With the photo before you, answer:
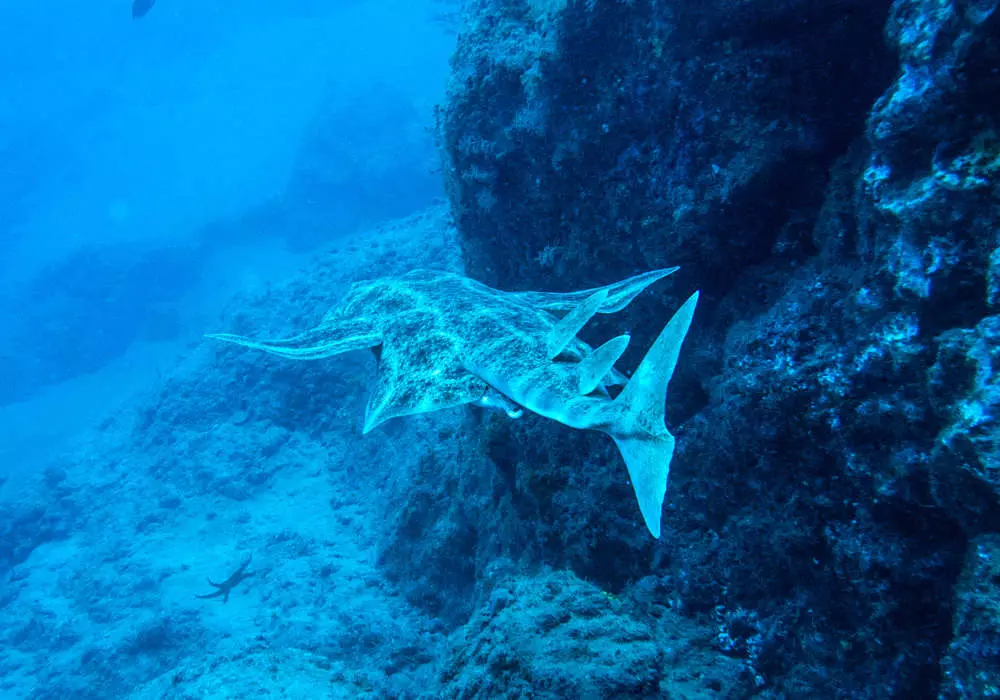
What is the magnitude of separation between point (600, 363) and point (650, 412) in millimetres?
500

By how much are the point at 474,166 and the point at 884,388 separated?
5.08 metres

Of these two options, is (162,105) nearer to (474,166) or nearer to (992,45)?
(474,166)

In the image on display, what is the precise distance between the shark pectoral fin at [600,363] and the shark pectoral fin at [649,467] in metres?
0.44

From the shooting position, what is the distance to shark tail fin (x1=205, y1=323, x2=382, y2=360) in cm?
503

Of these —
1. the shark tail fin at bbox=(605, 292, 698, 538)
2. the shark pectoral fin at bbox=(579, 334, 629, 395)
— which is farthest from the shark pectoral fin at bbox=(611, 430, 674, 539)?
the shark pectoral fin at bbox=(579, 334, 629, 395)

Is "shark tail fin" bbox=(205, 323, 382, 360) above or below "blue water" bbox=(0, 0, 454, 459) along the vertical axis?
below

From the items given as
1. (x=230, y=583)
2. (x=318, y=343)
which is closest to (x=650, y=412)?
(x=318, y=343)

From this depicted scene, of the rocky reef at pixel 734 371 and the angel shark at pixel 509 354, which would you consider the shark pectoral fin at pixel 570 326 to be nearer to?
the angel shark at pixel 509 354

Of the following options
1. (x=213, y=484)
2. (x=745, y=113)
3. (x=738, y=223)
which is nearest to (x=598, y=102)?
(x=745, y=113)

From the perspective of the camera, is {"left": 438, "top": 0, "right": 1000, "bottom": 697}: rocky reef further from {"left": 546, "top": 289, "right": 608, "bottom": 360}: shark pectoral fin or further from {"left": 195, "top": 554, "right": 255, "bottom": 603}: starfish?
{"left": 195, "top": 554, "right": 255, "bottom": 603}: starfish

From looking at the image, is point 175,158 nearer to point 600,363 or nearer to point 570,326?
point 570,326

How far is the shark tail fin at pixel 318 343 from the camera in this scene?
16.5 feet

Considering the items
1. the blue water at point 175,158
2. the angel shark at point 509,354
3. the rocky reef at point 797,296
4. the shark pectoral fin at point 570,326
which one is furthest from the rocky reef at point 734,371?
the blue water at point 175,158

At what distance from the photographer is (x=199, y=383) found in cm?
1652
